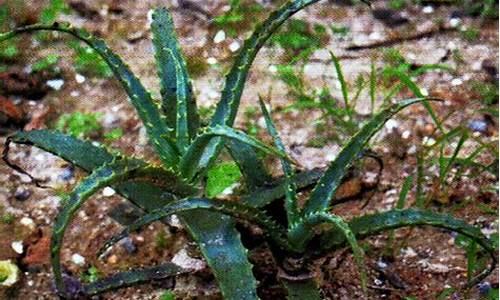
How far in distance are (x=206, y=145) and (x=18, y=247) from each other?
38.4 inches

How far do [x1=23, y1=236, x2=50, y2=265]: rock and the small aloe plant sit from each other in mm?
340

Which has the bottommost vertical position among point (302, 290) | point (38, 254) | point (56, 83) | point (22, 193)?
point (302, 290)

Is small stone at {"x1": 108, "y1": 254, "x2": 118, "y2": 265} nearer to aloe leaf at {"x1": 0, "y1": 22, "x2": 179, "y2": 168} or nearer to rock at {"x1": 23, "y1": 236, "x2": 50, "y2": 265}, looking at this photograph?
rock at {"x1": 23, "y1": 236, "x2": 50, "y2": 265}

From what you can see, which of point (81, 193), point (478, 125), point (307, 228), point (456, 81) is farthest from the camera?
point (456, 81)

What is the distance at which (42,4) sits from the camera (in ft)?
14.1

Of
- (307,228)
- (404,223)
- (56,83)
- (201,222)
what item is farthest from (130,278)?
(56,83)

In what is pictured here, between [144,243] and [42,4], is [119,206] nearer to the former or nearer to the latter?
[144,243]

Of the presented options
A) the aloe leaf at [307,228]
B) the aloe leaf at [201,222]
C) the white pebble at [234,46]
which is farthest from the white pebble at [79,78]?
the aloe leaf at [307,228]

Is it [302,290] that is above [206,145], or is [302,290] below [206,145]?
below

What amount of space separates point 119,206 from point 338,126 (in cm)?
99

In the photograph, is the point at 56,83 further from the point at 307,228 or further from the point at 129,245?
the point at 307,228

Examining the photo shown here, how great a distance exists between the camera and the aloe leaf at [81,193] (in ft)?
7.12

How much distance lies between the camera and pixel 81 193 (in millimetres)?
2213

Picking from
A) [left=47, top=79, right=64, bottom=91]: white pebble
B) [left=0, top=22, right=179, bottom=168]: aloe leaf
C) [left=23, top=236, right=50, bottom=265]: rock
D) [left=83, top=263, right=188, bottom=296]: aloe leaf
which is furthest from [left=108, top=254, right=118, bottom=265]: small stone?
[left=47, top=79, right=64, bottom=91]: white pebble
